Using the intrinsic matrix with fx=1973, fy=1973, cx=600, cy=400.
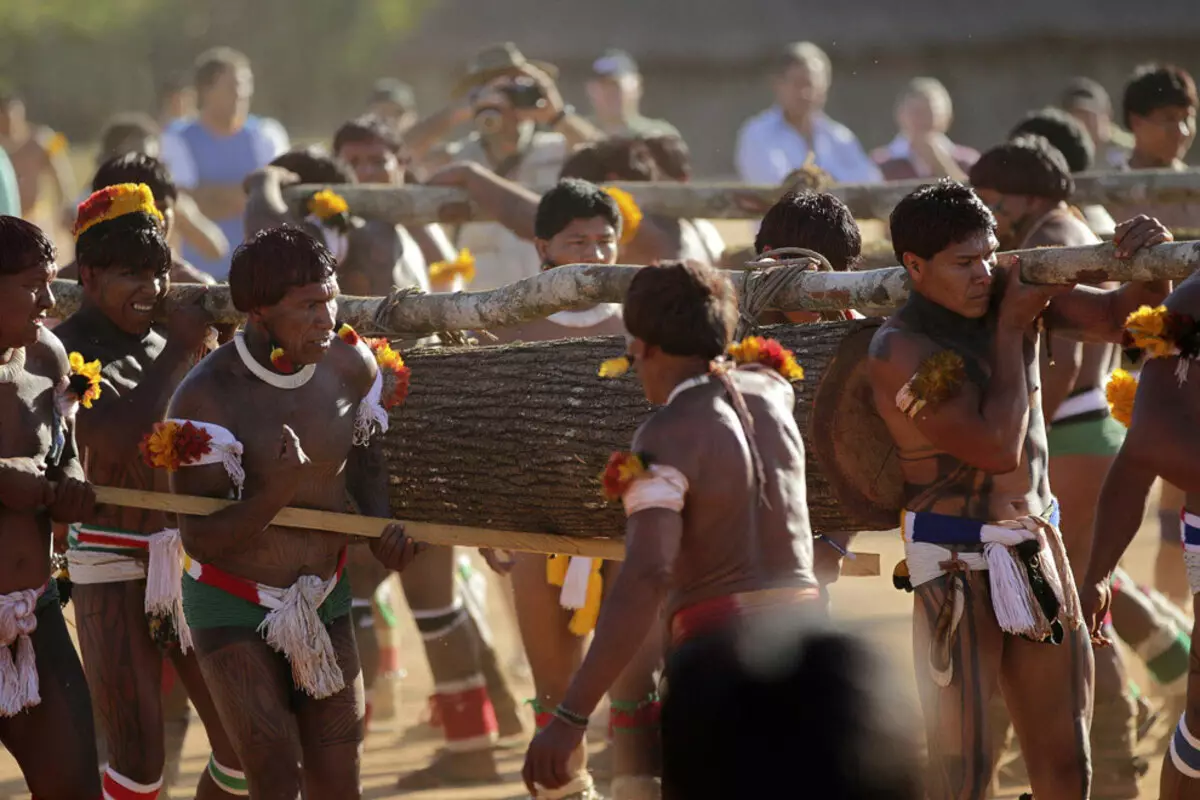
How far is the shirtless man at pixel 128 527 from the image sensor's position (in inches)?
238

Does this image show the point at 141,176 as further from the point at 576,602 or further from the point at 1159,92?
the point at 1159,92

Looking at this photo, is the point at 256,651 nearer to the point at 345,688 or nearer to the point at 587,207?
the point at 345,688

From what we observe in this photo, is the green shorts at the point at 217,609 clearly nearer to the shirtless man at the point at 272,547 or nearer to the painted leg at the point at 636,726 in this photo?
the shirtless man at the point at 272,547

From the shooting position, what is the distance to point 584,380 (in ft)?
19.3

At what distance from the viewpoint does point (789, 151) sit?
1347 centimetres

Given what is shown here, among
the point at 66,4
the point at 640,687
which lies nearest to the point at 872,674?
the point at 640,687

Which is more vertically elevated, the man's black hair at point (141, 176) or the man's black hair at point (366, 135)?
the man's black hair at point (366, 135)

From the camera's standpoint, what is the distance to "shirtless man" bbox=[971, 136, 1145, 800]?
23.1 feet

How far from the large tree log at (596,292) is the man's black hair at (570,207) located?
0.89m

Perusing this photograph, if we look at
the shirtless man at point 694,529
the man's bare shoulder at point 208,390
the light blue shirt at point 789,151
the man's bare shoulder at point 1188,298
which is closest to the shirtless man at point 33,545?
the man's bare shoulder at point 208,390

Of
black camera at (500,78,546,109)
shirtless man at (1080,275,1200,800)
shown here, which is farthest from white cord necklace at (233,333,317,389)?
black camera at (500,78,546,109)

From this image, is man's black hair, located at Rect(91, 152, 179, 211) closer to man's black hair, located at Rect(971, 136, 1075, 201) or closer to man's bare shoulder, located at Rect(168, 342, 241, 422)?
man's bare shoulder, located at Rect(168, 342, 241, 422)

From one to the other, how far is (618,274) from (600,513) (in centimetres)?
74

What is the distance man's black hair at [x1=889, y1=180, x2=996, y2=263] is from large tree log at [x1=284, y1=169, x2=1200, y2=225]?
3.47m
